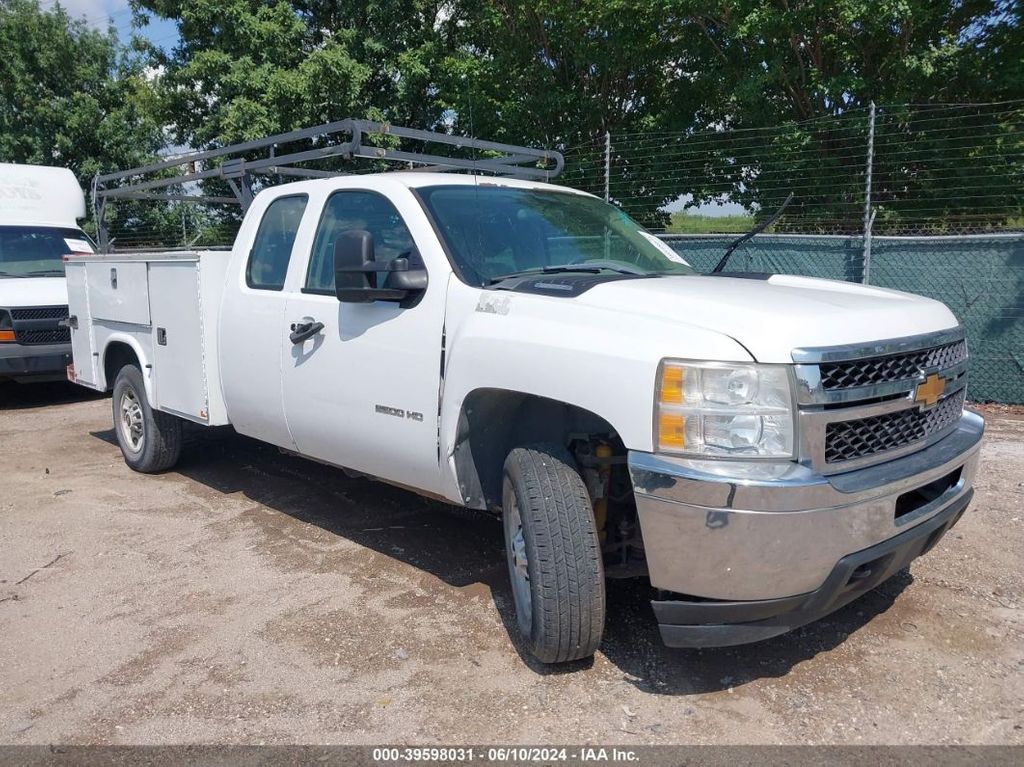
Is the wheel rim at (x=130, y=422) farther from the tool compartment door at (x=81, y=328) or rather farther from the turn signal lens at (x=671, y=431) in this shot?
the turn signal lens at (x=671, y=431)

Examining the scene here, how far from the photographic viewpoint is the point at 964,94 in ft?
37.9

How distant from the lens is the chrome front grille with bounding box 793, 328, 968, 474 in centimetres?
280

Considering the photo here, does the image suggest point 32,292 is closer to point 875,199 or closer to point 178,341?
point 178,341

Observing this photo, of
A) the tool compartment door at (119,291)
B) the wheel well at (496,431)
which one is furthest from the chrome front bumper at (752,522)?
the tool compartment door at (119,291)

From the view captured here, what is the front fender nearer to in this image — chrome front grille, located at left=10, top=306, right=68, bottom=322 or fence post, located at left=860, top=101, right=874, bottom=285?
fence post, located at left=860, top=101, right=874, bottom=285

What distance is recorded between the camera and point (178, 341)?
553 centimetres

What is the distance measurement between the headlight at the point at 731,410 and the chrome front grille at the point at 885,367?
0.20 m

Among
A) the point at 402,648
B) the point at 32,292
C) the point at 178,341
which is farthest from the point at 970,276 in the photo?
the point at 32,292

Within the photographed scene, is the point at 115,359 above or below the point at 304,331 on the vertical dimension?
below

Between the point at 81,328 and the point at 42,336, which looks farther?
the point at 42,336

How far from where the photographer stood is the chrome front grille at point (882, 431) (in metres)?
2.90

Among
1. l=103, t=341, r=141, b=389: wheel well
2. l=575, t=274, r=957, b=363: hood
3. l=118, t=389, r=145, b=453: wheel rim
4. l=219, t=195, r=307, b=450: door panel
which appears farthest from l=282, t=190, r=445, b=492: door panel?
l=103, t=341, r=141, b=389: wheel well

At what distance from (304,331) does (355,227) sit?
0.62 meters

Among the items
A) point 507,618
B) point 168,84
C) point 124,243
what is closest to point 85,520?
point 507,618
